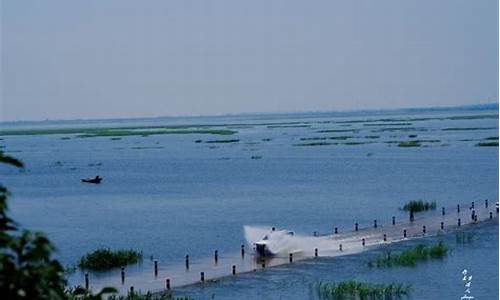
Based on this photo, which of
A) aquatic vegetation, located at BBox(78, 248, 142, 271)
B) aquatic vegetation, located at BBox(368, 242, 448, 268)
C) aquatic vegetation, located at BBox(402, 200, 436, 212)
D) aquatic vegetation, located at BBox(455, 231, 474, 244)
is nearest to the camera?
aquatic vegetation, located at BBox(368, 242, 448, 268)

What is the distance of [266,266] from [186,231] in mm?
10245

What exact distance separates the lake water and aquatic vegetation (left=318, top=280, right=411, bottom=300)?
42 centimetres

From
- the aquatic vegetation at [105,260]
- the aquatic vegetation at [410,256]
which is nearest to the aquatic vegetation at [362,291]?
the aquatic vegetation at [410,256]

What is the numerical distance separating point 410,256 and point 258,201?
79.0 feet

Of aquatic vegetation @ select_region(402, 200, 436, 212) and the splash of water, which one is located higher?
aquatic vegetation @ select_region(402, 200, 436, 212)

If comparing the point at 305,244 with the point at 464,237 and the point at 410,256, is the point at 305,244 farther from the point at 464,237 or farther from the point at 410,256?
the point at 410,256

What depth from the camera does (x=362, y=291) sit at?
24.5 metres

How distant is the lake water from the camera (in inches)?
1104

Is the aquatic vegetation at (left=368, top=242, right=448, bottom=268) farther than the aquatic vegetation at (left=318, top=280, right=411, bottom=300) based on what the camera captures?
Yes

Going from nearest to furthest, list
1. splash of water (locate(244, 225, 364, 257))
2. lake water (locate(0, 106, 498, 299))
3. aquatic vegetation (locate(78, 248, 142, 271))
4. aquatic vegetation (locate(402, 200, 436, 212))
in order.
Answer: lake water (locate(0, 106, 498, 299)) → aquatic vegetation (locate(78, 248, 142, 271)) → splash of water (locate(244, 225, 364, 257)) → aquatic vegetation (locate(402, 200, 436, 212))

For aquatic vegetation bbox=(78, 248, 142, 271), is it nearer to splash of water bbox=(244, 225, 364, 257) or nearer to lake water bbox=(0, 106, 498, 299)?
lake water bbox=(0, 106, 498, 299)

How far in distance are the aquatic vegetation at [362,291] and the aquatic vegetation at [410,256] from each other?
3707mm

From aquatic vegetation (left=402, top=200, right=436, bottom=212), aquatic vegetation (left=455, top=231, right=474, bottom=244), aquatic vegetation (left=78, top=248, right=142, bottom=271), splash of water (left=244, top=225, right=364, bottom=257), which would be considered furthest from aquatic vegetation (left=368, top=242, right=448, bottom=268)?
aquatic vegetation (left=402, top=200, right=436, bottom=212)

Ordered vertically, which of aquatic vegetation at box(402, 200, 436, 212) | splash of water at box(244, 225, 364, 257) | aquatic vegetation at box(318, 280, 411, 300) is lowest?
aquatic vegetation at box(318, 280, 411, 300)
